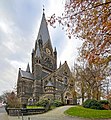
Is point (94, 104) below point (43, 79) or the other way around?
below

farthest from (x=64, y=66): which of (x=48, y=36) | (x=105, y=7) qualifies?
(x=105, y=7)

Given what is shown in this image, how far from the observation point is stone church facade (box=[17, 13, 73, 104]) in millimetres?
68875

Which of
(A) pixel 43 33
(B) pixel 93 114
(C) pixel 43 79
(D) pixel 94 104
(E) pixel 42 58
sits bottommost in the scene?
(B) pixel 93 114

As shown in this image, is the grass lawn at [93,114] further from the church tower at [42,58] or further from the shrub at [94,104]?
the church tower at [42,58]

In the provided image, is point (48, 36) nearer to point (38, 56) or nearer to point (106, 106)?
point (38, 56)

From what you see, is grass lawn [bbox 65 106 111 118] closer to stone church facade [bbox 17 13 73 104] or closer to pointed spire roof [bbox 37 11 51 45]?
stone church facade [bbox 17 13 73 104]

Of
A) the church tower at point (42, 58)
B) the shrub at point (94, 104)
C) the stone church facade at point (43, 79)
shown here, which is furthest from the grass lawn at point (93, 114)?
the church tower at point (42, 58)

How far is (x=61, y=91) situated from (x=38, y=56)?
15.3 metres

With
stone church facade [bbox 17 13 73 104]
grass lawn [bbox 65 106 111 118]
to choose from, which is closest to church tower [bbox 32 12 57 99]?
stone church facade [bbox 17 13 73 104]

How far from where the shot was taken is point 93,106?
33.2m

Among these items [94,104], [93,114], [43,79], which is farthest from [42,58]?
[93,114]

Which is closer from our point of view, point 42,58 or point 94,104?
point 94,104

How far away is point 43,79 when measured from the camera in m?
73.2

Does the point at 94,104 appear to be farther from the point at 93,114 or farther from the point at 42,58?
the point at 42,58
